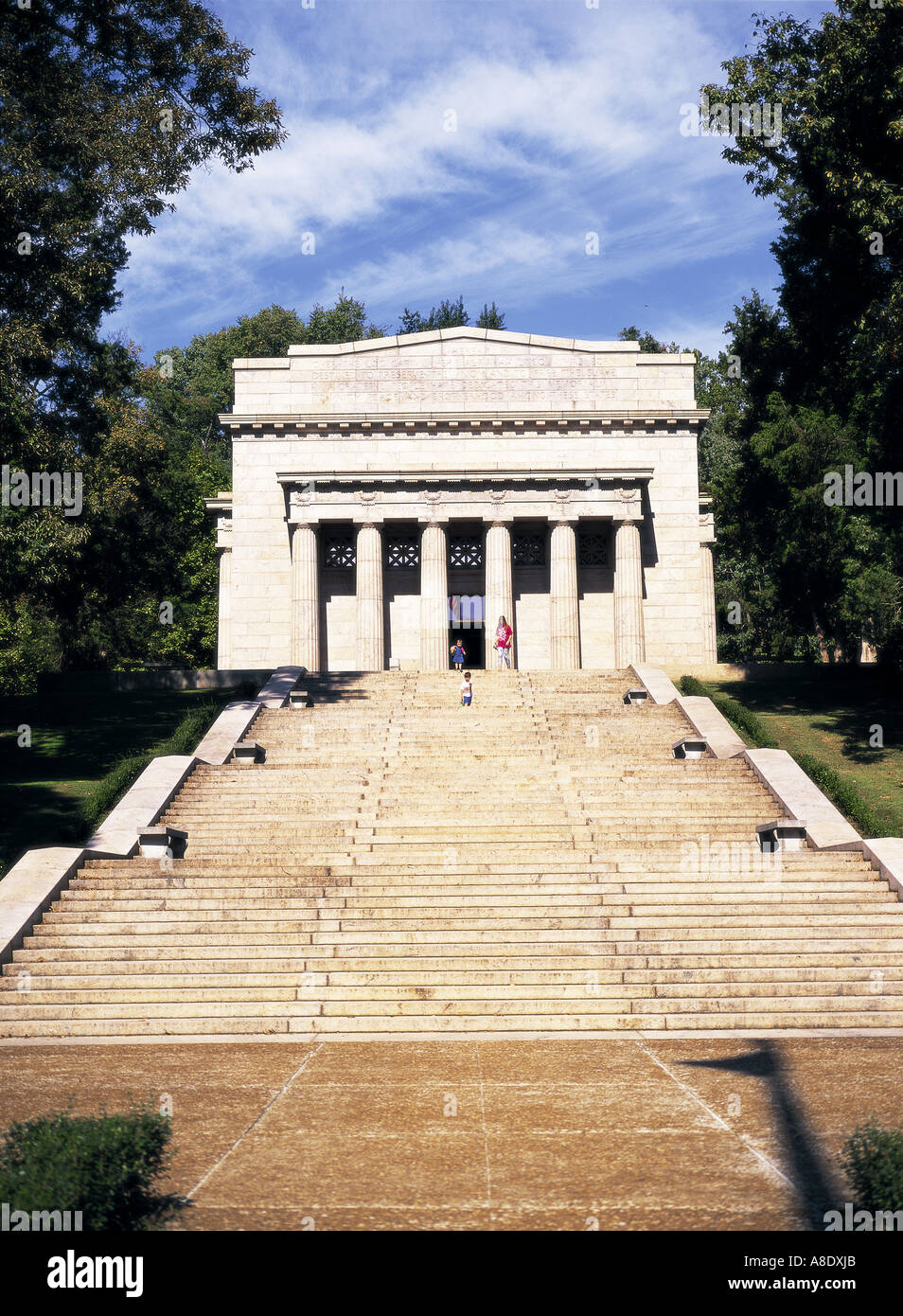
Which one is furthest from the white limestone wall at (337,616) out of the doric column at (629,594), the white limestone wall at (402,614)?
the doric column at (629,594)

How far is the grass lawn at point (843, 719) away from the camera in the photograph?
24.1 m

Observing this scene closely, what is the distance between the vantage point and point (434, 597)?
44.8 m

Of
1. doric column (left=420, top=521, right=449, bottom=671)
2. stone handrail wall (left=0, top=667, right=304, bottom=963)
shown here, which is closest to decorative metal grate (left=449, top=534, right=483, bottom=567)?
doric column (left=420, top=521, right=449, bottom=671)

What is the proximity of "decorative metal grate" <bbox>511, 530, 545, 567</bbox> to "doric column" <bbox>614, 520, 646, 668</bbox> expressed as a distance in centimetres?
357

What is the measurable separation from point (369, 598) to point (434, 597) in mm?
2575

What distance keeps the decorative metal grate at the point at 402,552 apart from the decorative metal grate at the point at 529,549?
13.5 ft

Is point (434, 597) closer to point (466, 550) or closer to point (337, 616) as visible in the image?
point (466, 550)

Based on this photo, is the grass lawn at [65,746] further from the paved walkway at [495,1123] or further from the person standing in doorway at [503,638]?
the person standing in doorway at [503,638]

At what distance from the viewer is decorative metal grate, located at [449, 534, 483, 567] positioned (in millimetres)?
47469

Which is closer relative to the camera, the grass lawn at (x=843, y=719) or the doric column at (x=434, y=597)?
the grass lawn at (x=843, y=719)

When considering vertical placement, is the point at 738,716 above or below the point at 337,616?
below

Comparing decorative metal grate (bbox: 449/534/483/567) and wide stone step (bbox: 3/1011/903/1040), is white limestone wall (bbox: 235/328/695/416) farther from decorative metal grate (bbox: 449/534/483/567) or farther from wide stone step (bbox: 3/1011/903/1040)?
wide stone step (bbox: 3/1011/903/1040)

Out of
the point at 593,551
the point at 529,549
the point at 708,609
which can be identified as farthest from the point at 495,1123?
the point at 708,609

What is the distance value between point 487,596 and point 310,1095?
35.1 meters
